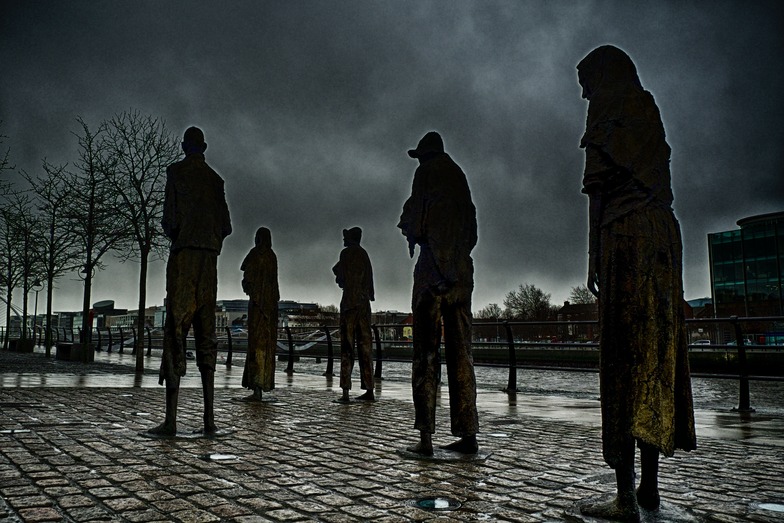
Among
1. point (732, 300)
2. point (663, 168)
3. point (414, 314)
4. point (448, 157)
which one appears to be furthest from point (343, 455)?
point (732, 300)

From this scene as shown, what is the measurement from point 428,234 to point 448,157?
761 mm

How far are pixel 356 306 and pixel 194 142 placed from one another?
420cm

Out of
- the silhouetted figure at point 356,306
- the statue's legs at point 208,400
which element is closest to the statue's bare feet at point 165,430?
the statue's legs at point 208,400

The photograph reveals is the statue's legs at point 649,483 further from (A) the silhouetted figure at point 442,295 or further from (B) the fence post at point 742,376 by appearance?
(B) the fence post at point 742,376

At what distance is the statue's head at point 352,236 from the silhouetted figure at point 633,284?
23.2ft

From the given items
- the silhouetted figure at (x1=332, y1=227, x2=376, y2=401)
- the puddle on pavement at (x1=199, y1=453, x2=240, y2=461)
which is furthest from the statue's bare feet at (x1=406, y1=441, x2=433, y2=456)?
the silhouetted figure at (x1=332, y1=227, x2=376, y2=401)

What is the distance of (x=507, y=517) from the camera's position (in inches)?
131

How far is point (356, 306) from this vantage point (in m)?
10.1

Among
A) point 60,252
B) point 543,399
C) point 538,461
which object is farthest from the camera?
point 60,252

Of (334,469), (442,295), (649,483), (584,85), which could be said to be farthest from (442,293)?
(649,483)

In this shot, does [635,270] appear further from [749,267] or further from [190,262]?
[749,267]

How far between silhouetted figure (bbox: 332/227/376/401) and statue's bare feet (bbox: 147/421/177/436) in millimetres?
4221

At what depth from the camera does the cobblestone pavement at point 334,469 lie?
3.40 m

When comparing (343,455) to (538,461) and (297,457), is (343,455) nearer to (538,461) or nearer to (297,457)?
(297,457)
